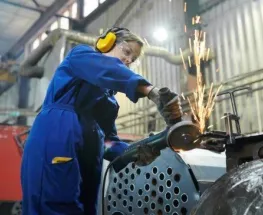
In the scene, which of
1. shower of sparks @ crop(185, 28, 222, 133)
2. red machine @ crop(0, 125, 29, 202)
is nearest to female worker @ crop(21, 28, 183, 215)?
red machine @ crop(0, 125, 29, 202)

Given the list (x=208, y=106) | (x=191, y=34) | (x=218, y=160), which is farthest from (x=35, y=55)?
(x=218, y=160)

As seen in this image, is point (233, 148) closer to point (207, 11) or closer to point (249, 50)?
point (249, 50)

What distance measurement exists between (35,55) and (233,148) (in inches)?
247

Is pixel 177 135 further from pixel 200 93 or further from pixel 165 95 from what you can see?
pixel 200 93

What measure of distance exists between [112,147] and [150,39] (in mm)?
5108

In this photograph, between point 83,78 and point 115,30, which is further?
point 115,30

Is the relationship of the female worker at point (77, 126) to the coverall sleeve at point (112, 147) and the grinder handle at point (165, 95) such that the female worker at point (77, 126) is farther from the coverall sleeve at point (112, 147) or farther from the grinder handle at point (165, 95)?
the coverall sleeve at point (112, 147)

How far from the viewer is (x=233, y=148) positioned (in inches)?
45.2

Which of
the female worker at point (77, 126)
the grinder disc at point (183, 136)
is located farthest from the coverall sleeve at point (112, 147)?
the grinder disc at point (183, 136)

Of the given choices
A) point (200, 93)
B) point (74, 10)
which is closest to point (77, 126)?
point (200, 93)

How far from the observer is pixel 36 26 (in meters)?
9.06

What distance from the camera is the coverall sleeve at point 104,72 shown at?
1.16m

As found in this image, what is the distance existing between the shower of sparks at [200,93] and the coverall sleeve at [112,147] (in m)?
3.34

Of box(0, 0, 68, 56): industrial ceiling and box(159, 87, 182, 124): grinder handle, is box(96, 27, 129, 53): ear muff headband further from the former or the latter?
box(0, 0, 68, 56): industrial ceiling
